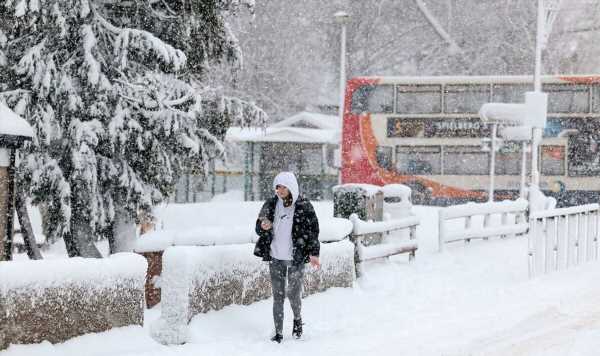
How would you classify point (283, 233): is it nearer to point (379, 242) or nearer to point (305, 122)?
point (379, 242)

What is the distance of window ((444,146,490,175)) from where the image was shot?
97.1ft

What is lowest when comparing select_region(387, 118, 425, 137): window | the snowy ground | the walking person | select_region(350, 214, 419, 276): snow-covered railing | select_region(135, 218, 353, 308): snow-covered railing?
the snowy ground

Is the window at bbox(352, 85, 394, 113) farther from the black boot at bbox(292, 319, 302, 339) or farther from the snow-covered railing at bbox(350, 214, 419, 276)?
the black boot at bbox(292, 319, 302, 339)

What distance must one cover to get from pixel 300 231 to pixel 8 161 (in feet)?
16.0

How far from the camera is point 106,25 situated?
51.4ft

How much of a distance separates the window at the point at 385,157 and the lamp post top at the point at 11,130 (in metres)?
19.2

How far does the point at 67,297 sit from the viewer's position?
7406 millimetres

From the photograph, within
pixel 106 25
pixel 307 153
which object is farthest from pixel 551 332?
pixel 307 153

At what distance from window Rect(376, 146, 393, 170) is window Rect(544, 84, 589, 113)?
17.1 feet

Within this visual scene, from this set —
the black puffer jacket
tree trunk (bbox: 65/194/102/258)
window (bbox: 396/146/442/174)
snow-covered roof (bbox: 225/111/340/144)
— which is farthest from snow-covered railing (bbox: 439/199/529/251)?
snow-covered roof (bbox: 225/111/340/144)

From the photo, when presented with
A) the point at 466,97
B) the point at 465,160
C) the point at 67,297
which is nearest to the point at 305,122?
the point at 465,160

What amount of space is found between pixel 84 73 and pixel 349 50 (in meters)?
33.1

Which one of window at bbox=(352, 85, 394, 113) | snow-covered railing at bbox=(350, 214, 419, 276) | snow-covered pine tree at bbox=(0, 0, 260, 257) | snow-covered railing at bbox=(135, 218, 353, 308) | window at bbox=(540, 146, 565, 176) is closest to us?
snow-covered railing at bbox=(135, 218, 353, 308)

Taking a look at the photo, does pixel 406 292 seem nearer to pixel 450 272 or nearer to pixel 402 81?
pixel 450 272
